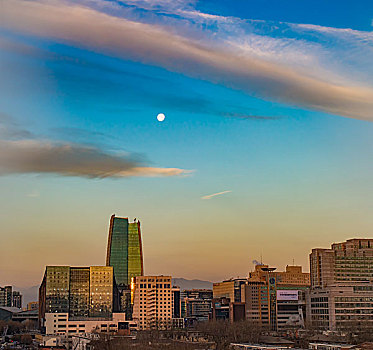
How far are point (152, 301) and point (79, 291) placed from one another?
15.6 m

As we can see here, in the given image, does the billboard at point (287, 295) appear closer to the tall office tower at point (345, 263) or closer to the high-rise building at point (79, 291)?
the tall office tower at point (345, 263)

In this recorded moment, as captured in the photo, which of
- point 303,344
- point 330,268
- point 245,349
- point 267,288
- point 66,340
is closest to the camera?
point 245,349

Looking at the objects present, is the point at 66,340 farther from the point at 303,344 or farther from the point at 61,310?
the point at 303,344

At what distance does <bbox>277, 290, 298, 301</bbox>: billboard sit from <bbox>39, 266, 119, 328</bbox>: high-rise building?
3568 centimetres

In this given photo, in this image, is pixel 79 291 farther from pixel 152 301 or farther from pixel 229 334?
pixel 229 334

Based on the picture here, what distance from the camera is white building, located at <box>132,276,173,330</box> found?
474ft

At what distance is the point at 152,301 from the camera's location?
482 ft

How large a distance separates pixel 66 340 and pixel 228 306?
48.2m

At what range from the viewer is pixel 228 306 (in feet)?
500

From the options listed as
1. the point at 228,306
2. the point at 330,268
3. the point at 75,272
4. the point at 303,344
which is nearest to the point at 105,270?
the point at 75,272

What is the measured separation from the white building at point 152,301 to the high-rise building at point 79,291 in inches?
241

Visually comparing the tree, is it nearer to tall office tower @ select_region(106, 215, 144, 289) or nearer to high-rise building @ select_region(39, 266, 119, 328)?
high-rise building @ select_region(39, 266, 119, 328)

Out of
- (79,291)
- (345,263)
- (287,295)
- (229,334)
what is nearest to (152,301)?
(79,291)

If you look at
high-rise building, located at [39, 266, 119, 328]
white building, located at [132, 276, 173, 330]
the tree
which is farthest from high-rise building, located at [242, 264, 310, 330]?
high-rise building, located at [39, 266, 119, 328]
